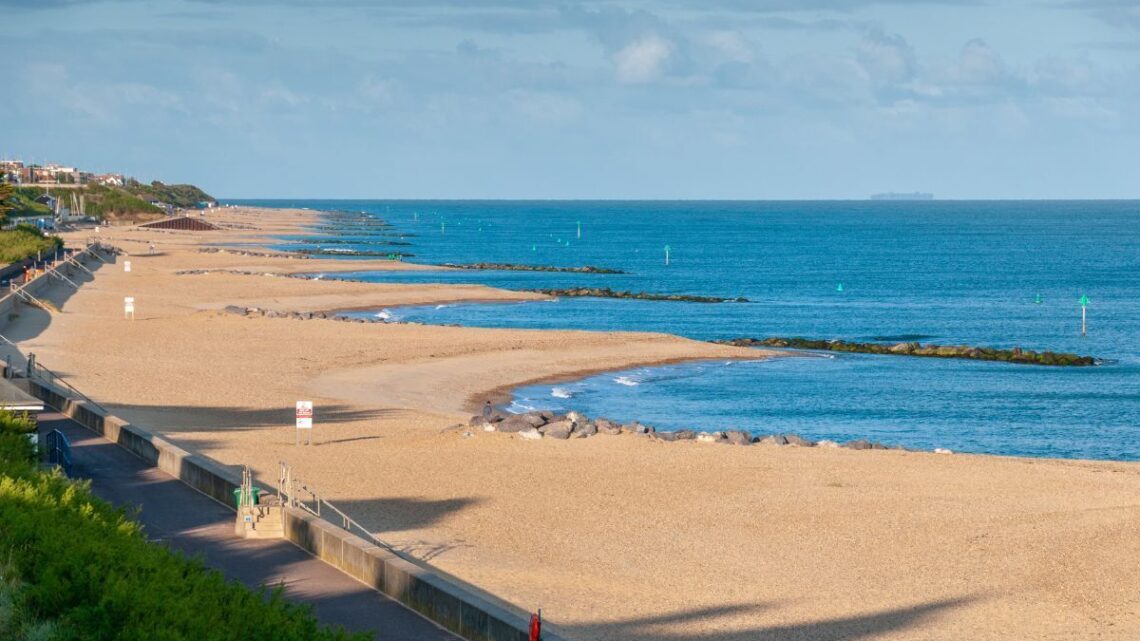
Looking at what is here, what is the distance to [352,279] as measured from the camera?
3762 inches

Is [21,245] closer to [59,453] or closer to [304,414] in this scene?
[304,414]

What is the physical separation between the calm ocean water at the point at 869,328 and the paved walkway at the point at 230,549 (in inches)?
662

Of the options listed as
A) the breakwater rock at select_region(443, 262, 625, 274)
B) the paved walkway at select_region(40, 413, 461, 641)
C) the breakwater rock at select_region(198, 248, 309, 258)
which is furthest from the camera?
the breakwater rock at select_region(198, 248, 309, 258)

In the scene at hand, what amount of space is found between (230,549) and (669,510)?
27.3 feet

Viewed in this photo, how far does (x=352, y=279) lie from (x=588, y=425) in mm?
63677

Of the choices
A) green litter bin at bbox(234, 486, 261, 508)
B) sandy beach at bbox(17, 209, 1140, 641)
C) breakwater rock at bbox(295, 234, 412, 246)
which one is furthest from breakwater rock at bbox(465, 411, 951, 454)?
breakwater rock at bbox(295, 234, 412, 246)

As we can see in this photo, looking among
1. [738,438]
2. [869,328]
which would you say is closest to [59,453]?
[738,438]

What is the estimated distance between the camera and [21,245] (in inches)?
3455

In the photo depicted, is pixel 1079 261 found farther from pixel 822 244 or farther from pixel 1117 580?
pixel 1117 580

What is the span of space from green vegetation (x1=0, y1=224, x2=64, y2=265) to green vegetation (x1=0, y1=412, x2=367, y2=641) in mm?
67868

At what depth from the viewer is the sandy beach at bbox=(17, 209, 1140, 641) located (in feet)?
62.2

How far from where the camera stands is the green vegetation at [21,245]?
81375 millimetres

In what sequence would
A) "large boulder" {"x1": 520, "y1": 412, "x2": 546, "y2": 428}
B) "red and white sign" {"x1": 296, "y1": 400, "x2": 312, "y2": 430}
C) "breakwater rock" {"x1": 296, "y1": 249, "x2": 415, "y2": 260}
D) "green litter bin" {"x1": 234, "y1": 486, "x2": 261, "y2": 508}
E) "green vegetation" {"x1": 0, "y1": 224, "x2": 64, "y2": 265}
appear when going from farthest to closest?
"breakwater rock" {"x1": 296, "y1": 249, "x2": 415, "y2": 260}
"green vegetation" {"x1": 0, "y1": 224, "x2": 64, "y2": 265}
"large boulder" {"x1": 520, "y1": 412, "x2": 546, "y2": 428}
"red and white sign" {"x1": 296, "y1": 400, "x2": 312, "y2": 430}
"green litter bin" {"x1": 234, "y1": 486, "x2": 261, "y2": 508}

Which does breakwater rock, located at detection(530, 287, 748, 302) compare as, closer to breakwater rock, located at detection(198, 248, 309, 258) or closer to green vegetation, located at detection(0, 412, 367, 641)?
breakwater rock, located at detection(198, 248, 309, 258)
